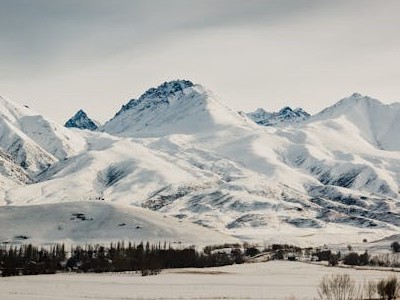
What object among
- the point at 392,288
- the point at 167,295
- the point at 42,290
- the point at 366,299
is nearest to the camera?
the point at 392,288

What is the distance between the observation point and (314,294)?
503 ft

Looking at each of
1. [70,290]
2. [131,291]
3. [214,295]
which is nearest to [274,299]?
[214,295]

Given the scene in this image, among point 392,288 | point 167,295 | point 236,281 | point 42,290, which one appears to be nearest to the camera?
point 392,288

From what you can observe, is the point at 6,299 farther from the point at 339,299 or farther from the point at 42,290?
the point at 339,299

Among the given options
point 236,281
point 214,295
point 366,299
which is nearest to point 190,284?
point 236,281

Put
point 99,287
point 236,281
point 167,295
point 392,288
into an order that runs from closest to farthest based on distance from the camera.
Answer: point 392,288, point 167,295, point 99,287, point 236,281

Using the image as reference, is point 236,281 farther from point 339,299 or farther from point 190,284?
point 339,299

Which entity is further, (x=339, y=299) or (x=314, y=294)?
(x=314, y=294)

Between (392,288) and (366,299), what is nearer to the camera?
(392,288)

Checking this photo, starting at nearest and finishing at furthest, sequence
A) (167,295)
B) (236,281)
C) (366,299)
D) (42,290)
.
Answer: (366,299), (167,295), (42,290), (236,281)

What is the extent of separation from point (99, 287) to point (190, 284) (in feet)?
76.8

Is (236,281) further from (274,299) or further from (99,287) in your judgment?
(274,299)

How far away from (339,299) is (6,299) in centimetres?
6174

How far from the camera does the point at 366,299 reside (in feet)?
446
